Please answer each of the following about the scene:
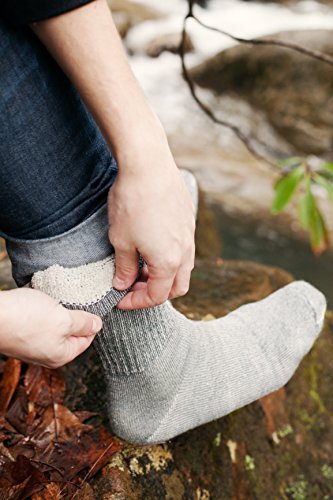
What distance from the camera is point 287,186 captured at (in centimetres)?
135

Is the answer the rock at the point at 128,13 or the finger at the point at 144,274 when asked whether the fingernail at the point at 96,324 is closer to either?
the finger at the point at 144,274

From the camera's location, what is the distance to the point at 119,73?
68cm

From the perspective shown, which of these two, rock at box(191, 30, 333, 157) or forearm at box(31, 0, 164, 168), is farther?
rock at box(191, 30, 333, 157)

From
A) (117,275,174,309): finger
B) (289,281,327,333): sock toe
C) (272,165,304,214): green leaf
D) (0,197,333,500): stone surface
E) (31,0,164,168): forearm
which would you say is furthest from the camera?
(272,165,304,214): green leaf

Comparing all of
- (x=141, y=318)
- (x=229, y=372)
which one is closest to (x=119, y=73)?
(x=141, y=318)

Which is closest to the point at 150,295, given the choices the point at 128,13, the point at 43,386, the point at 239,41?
the point at 43,386

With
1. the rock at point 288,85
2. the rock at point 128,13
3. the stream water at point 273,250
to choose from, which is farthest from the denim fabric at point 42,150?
the rock at point 128,13

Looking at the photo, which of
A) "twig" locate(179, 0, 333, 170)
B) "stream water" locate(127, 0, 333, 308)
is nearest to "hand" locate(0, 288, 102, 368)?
"twig" locate(179, 0, 333, 170)

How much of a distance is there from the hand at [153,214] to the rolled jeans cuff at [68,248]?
0.05 meters

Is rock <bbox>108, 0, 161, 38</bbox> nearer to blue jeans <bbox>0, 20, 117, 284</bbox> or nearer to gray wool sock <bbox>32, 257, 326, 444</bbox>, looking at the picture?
gray wool sock <bbox>32, 257, 326, 444</bbox>

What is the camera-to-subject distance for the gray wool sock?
84cm

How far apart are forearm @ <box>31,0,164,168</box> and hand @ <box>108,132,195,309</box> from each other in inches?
1.0

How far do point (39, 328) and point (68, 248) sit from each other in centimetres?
14

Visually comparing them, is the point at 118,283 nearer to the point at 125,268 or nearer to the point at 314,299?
the point at 125,268
